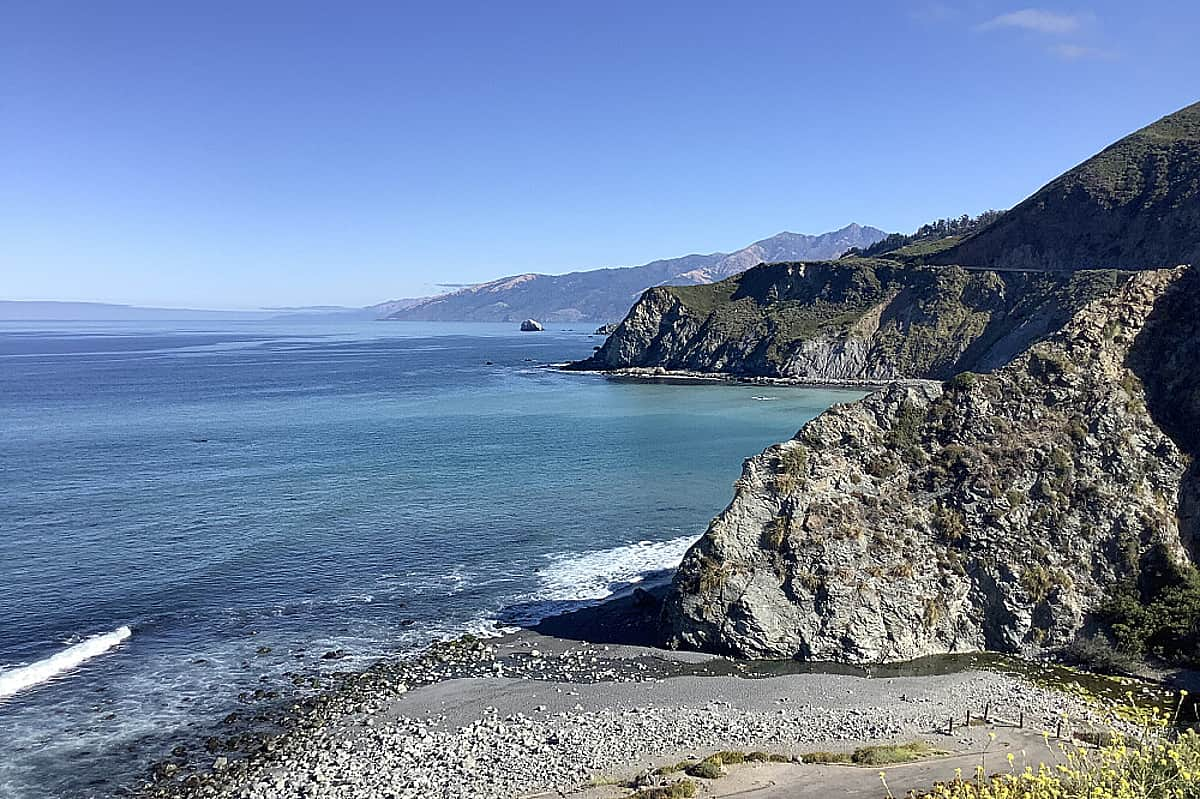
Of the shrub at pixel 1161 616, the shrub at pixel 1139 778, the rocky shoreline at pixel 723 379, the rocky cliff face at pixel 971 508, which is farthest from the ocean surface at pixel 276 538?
the rocky shoreline at pixel 723 379

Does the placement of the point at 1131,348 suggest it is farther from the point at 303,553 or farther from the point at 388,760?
the point at 303,553

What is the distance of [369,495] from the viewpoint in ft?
204

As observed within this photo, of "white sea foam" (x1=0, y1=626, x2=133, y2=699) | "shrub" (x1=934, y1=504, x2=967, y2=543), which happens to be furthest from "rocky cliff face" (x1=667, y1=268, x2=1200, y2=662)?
"white sea foam" (x1=0, y1=626, x2=133, y2=699)

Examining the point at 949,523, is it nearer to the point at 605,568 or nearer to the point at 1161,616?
the point at 1161,616

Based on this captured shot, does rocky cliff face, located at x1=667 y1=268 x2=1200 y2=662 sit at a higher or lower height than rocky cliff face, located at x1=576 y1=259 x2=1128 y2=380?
lower

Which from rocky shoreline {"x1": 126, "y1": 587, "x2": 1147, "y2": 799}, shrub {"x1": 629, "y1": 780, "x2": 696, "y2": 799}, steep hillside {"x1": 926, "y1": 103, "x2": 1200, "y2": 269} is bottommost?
rocky shoreline {"x1": 126, "y1": 587, "x2": 1147, "y2": 799}

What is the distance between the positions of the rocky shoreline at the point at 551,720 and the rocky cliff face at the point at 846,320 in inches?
3086

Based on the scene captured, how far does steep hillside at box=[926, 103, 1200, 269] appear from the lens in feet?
372

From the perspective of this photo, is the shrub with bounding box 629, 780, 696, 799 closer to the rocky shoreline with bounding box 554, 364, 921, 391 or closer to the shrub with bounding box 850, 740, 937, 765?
the shrub with bounding box 850, 740, 937, 765

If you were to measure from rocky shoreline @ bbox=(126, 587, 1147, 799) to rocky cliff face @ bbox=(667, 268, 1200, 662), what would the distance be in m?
2.76

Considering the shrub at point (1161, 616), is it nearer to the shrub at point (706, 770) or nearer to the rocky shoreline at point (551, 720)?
→ the rocky shoreline at point (551, 720)

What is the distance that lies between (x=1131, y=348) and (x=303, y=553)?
155ft

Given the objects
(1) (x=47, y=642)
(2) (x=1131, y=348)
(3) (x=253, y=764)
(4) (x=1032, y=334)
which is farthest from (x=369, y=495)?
(4) (x=1032, y=334)

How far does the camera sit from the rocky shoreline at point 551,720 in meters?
26.3
